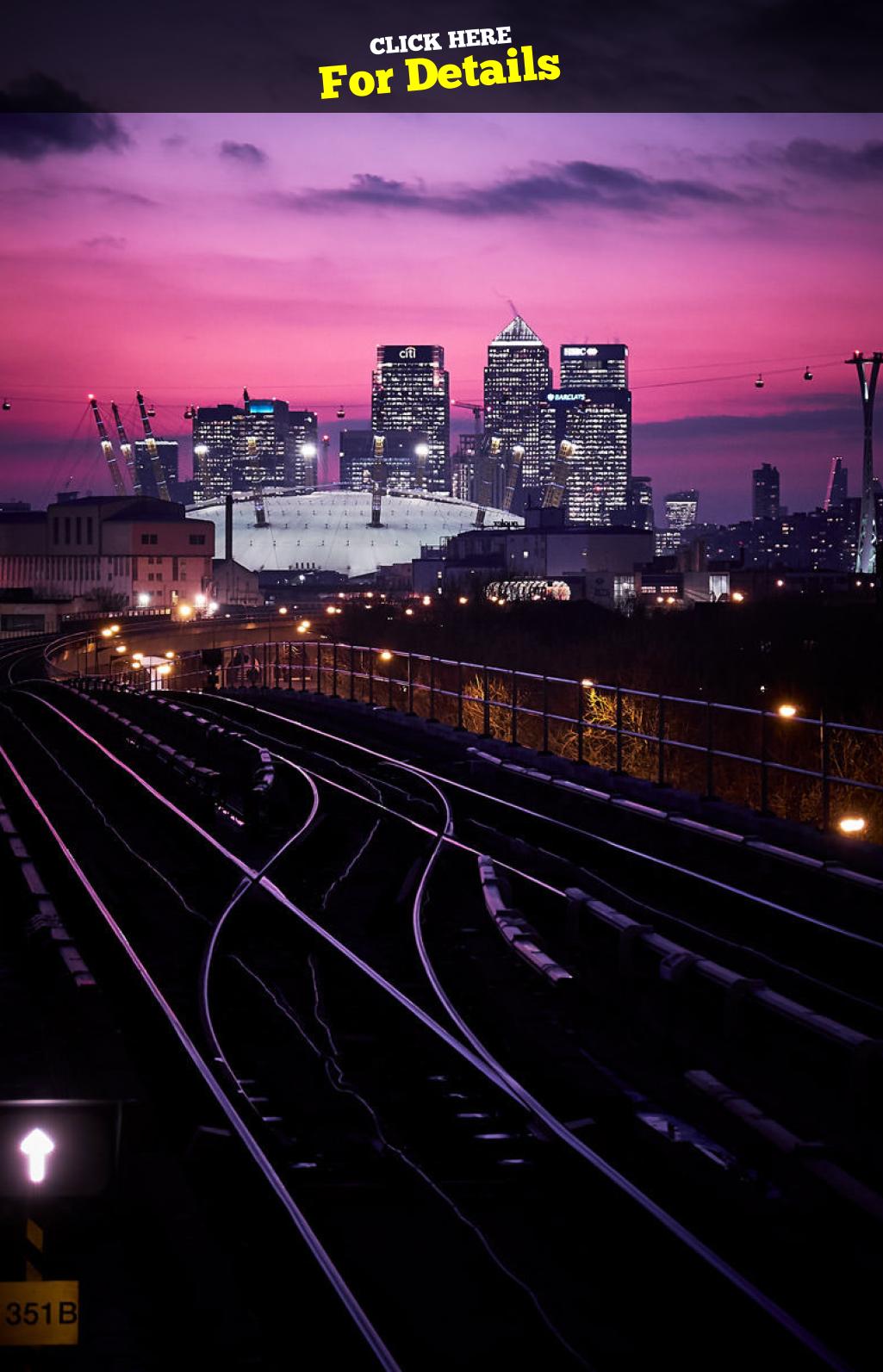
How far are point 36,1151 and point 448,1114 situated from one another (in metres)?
4.24

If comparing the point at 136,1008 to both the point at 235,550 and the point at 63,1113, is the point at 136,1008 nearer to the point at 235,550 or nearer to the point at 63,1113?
the point at 63,1113

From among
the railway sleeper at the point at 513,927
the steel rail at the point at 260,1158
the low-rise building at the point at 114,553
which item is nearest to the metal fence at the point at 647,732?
the railway sleeper at the point at 513,927

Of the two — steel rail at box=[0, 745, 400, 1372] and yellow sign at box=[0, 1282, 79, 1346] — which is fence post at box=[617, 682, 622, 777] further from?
yellow sign at box=[0, 1282, 79, 1346]

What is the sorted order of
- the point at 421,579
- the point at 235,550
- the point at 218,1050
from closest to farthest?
the point at 218,1050
the point at 421,579
the point at 235,550

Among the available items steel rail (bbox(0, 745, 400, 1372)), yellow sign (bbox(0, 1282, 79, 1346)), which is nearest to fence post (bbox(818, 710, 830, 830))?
steel rail (bbox(0, 745, 400, 1372))

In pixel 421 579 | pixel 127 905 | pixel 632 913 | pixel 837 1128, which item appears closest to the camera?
pixel 837 1128

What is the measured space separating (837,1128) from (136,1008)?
5187 mm

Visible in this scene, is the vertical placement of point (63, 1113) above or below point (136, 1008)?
above

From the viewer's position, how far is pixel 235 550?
194 m

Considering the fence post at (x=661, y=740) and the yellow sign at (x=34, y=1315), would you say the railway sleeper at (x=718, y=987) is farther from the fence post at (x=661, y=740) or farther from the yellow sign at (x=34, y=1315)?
the fence post at (x=661, y=740)

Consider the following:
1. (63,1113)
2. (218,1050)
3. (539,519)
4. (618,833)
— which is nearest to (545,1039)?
(218,1050)

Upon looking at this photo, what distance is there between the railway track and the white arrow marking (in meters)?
1.77

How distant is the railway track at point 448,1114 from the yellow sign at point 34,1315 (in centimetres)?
135

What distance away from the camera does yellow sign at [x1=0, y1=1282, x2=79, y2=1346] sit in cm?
584
